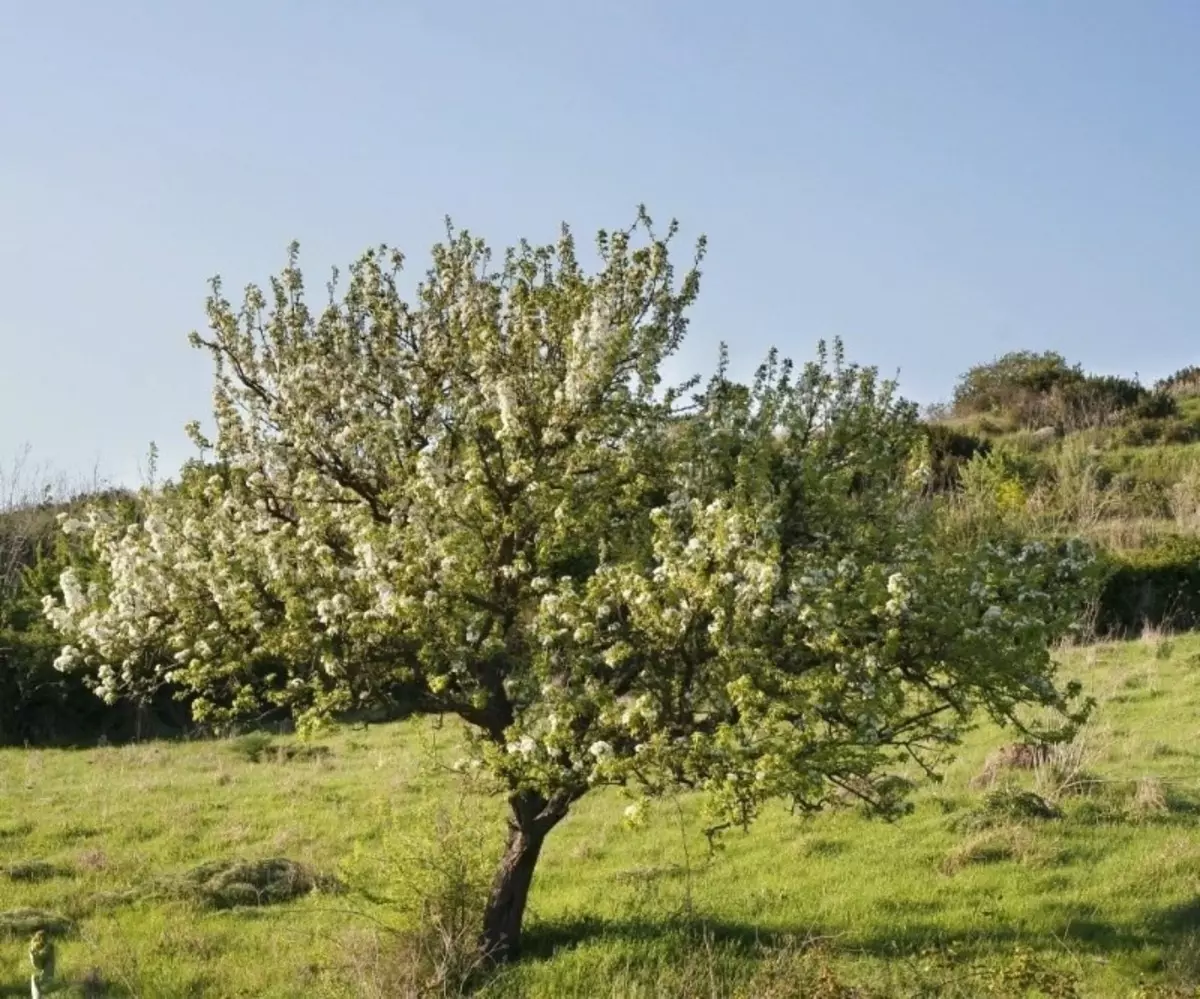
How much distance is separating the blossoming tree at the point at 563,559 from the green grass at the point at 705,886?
1.91 metres

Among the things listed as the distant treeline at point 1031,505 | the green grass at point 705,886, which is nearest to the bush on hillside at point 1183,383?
the distant treeline at point 1031,505

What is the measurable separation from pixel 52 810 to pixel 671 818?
13.5m

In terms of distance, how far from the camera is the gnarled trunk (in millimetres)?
14273

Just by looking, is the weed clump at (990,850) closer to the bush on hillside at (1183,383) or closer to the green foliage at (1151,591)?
the green foliage at (1151,591)

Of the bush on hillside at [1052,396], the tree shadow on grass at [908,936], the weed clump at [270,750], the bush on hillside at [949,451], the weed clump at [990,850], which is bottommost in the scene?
the tree shadow on grass at [908,936]

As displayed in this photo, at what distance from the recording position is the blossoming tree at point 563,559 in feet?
37.3

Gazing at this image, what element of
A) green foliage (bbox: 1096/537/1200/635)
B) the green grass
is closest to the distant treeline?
green foliage (bbox: 1096/537/1200/635)

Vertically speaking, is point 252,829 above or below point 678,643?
below

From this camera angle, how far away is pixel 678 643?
11.6 m

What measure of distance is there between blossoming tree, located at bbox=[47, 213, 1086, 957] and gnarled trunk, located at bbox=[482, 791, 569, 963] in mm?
41

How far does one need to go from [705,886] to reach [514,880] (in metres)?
4.38

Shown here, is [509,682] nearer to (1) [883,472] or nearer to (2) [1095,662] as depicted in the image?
(1) [883,472]

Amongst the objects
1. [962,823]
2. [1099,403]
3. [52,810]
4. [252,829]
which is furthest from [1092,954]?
[1099,403]

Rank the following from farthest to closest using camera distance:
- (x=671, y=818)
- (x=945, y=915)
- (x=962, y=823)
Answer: (x=671, y=818) → (x=962, y=823) → (x=945, y=915)
